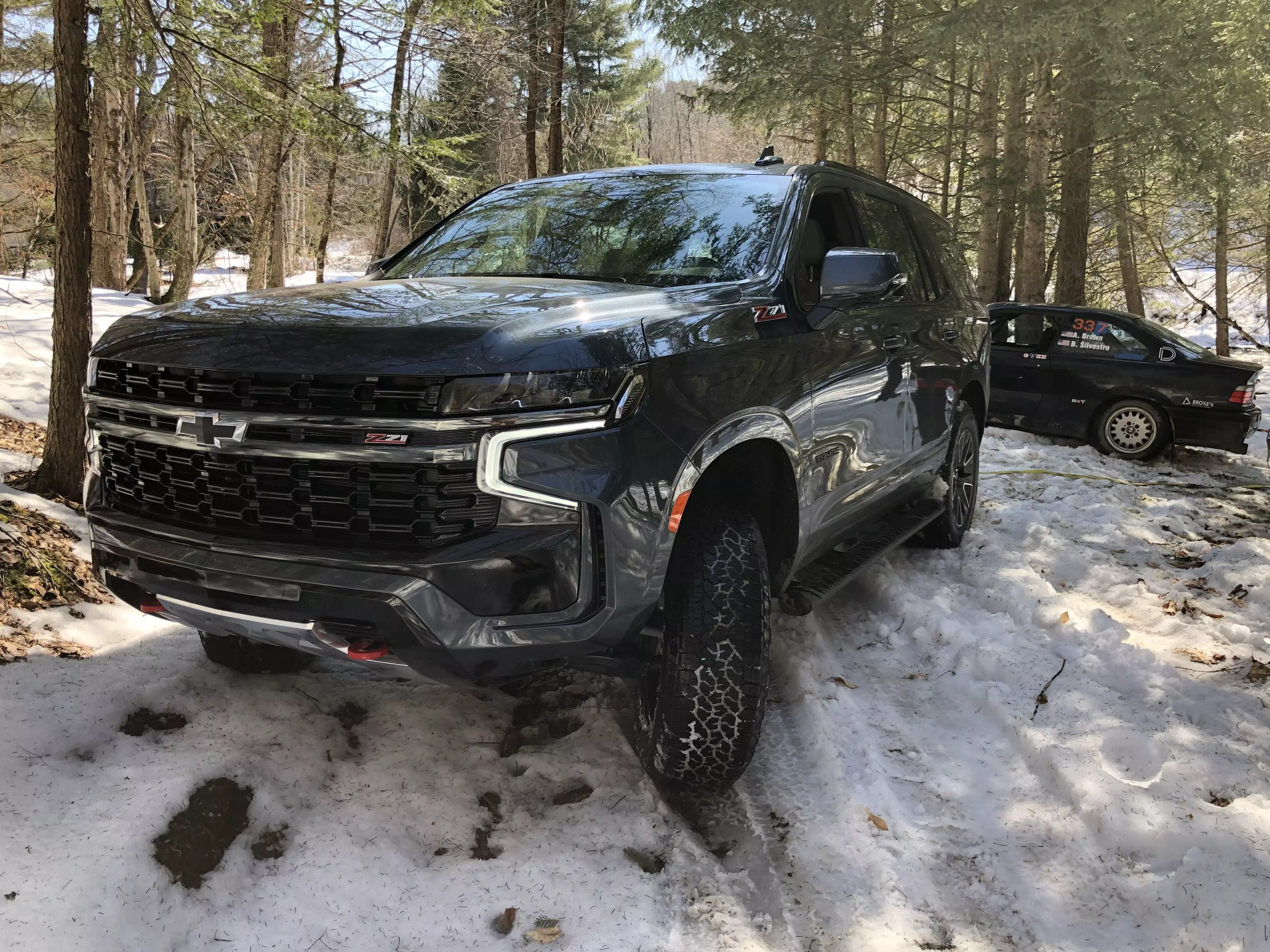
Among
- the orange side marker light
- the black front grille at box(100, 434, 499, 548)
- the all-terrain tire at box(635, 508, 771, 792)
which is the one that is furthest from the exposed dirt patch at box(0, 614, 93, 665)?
the orange side marker light

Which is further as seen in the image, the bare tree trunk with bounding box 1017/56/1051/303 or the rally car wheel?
the bare tree trunk with bounding box 1017/56/1051/303

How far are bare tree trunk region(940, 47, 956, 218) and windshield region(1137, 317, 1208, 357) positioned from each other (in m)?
4.21

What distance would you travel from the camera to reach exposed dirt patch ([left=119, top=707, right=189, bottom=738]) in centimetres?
287

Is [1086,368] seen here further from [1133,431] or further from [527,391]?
[527,391]

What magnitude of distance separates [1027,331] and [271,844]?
9.37m

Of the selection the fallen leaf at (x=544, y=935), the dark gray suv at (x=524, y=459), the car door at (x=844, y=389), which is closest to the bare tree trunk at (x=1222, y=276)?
the car door at (x=844, y=389)

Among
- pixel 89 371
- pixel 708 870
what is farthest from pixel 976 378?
pixel 89 371

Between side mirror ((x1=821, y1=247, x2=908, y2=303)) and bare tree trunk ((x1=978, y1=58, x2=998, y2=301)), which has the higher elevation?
bare tree trunk ((x1=978, y1=58, x2=998, y2=301))

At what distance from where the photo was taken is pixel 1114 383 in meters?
9.11

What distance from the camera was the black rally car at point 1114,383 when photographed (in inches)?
340

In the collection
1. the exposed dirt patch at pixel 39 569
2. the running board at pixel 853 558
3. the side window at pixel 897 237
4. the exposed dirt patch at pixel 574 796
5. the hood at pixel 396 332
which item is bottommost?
the exposed dirt patch at pixel 574 796

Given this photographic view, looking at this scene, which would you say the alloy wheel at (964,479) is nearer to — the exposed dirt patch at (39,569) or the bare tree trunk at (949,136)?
the exposed dirt patch at (39,569)

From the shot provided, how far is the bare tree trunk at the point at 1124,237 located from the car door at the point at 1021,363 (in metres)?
3.44

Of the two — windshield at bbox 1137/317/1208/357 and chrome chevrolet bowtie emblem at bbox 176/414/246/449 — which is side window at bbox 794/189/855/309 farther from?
windshield at bbox 1137/317/1208/357
